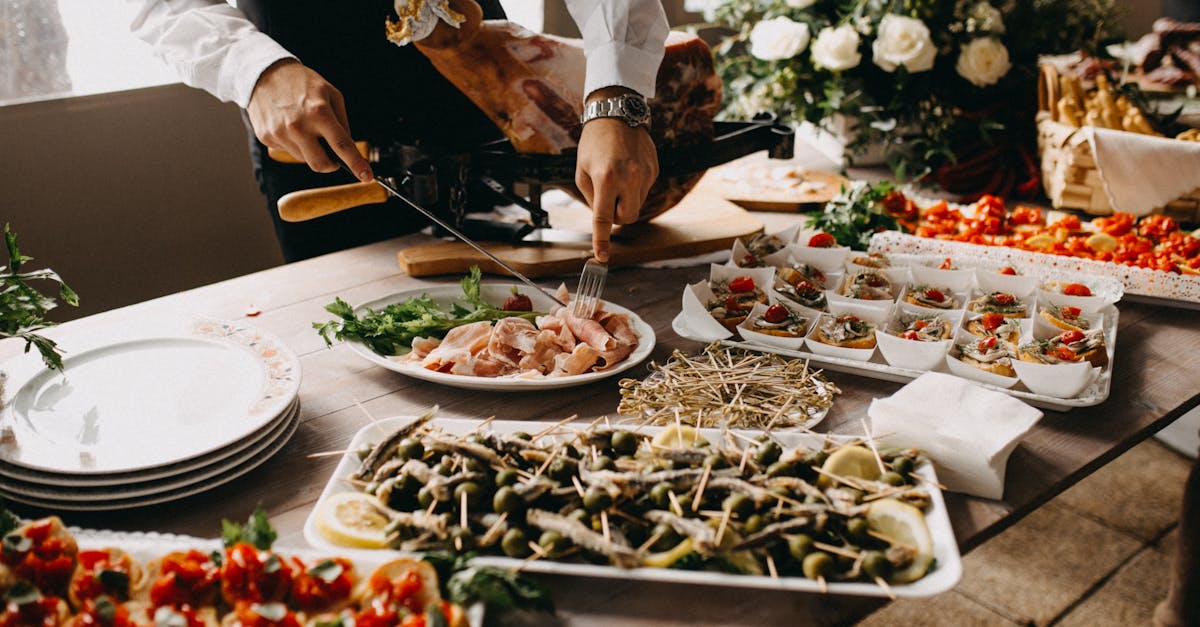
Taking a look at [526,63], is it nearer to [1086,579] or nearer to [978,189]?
[978,189]

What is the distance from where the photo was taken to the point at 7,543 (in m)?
1.11

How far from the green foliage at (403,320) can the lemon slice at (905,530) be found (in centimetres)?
98

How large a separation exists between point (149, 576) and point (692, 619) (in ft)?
2.27

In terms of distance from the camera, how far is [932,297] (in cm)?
199

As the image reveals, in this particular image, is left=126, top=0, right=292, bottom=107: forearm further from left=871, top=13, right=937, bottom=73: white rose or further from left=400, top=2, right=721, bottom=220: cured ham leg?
left=871, top=13, right=937, bottom=73: white rose

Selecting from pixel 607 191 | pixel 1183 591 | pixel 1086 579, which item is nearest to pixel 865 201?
pixel 607 191

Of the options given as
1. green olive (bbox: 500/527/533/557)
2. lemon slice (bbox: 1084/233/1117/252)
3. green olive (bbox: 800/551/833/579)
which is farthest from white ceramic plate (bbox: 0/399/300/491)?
lemon slice (bbox: 1084/233/1117/252)

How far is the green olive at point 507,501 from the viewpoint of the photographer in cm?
121

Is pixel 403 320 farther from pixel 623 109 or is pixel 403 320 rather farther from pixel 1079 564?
pixel 1079 564

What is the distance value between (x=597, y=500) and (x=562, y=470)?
0.35ft

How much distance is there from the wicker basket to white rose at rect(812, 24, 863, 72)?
25.7 inches

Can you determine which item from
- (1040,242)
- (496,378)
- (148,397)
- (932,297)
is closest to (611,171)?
(496,378)

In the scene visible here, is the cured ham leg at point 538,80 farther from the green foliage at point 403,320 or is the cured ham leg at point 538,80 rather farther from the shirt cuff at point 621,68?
the green foliage at point 403,320

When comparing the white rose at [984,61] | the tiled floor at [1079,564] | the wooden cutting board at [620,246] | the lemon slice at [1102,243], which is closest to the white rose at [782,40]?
the white rose at [984,61]
